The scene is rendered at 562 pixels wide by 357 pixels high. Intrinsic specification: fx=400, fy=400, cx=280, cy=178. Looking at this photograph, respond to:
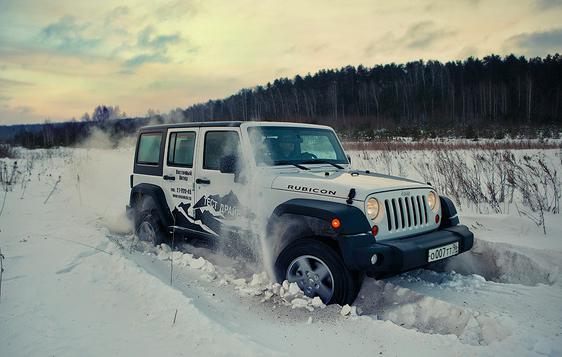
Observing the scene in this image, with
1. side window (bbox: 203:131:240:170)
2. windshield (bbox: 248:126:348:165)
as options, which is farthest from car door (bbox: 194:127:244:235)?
windshield (bbox: 248:126:348:165)

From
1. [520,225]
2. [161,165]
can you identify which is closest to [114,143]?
[161,165]

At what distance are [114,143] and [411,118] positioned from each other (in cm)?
4029

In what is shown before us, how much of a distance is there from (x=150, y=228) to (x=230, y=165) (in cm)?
218

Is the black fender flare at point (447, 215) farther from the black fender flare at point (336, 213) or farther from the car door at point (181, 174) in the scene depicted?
the car door at point (181, 174)

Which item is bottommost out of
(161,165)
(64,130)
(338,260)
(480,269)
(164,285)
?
(480,269)

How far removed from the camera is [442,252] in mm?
3961

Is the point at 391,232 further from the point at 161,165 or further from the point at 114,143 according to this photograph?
the point at 114,143

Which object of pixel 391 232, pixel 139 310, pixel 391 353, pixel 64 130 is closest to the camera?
pixel 391 353

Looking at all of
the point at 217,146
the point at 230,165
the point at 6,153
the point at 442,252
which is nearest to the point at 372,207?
the point at 442,252

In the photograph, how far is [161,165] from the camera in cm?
591

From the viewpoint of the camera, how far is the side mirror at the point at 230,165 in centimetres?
460

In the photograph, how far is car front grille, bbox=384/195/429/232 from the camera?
3.88 meters

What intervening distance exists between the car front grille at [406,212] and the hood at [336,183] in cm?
13

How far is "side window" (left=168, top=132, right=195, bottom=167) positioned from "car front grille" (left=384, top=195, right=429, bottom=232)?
9.03ft
